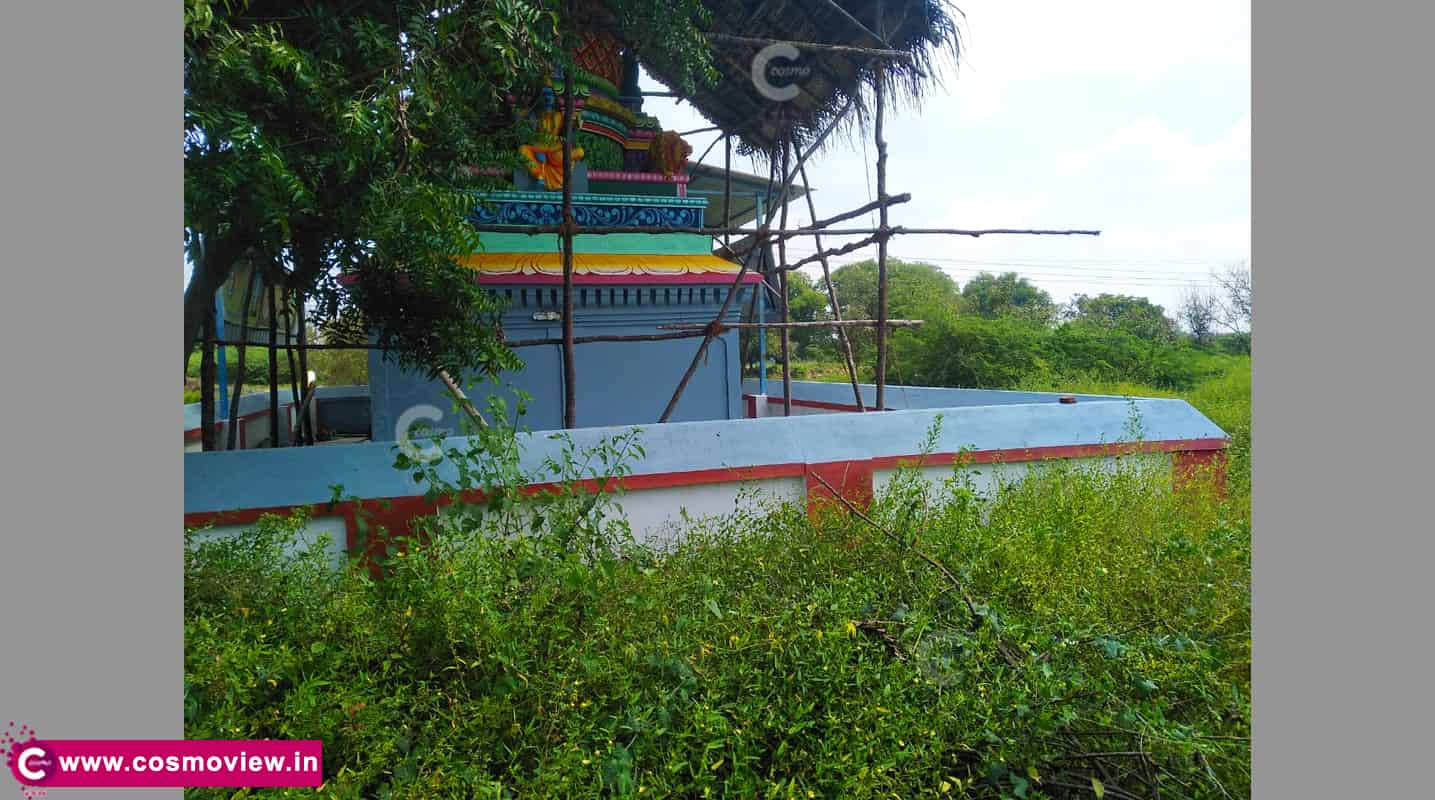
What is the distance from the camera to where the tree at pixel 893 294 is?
882 inches

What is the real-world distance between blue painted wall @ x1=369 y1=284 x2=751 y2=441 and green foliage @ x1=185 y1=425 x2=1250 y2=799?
2.92 metres

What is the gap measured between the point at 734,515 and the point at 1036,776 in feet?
6.82

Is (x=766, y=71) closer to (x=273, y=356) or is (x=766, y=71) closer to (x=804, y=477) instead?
(x=804, y=477)

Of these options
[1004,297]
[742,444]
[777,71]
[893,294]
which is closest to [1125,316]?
[1004,297]

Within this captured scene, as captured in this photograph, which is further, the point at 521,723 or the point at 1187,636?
the point at 1187,636

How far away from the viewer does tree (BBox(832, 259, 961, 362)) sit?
22406 mm

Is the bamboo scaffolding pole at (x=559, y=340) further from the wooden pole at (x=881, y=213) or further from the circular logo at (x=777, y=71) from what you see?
the circular logo at (x=777, y=71)

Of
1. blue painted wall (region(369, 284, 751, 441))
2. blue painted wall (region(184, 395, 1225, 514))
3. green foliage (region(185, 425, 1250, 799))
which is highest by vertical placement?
blue painted wall (region(369, 284, 751, 441))

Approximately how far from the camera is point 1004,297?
26.6 metres

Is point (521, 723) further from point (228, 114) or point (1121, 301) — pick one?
point (1121, 301)

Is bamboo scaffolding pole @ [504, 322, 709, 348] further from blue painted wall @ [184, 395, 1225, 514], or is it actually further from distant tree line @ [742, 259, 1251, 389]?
distant tree line @ [742, 259, 1251, 389]

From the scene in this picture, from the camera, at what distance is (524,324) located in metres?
6.39

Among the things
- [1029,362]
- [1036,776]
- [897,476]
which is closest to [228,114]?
[1036,776]
